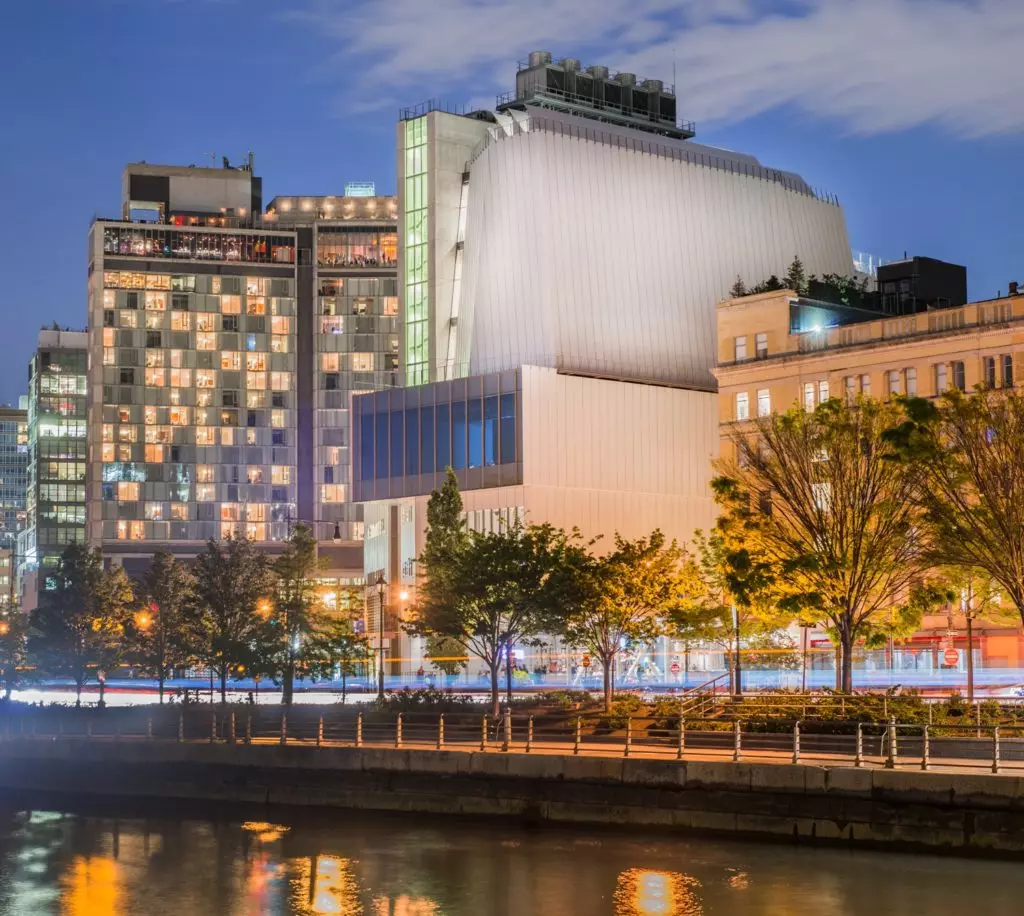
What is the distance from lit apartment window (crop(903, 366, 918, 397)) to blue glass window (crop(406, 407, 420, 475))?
44779mm

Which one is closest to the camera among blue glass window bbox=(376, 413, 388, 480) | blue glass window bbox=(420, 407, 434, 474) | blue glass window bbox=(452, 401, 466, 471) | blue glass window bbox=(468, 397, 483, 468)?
blue glass window bbox=(468, 397, 483, 468)

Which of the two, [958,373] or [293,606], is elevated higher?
[958,373]

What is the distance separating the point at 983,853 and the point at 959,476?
21.3 metres

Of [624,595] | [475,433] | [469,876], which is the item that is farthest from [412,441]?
[469,876]

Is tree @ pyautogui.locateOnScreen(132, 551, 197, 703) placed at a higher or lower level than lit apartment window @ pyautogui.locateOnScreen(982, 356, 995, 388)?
lower

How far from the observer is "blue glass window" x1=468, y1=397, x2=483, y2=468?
129 m

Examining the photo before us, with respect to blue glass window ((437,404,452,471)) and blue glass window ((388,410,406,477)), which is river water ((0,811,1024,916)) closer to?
blue glass window ((437,404,452,471))

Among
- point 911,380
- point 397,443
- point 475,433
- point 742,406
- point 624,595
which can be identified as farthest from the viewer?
point 397,443

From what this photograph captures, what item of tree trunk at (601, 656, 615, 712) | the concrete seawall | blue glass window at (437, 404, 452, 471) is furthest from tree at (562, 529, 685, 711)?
blue glass window at (437, 404, 452, 471)

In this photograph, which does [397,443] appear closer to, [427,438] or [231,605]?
[427,438]

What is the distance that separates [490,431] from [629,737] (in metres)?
78.1

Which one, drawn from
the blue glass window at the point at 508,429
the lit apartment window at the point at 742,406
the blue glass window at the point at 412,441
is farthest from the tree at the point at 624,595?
the blue glass window at the point at 412,441

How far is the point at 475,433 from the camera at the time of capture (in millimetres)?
129500

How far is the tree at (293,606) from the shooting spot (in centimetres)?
9806
